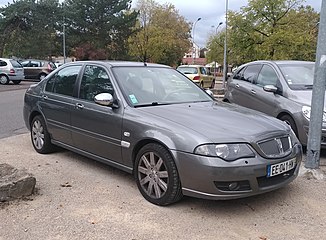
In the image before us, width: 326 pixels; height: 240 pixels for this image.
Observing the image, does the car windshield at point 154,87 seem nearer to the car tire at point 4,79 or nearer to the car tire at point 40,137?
the car tire at point 40,137

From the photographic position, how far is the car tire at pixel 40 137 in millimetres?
6039

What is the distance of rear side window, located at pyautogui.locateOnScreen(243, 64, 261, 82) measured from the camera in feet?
26.1

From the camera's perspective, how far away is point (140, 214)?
391cm

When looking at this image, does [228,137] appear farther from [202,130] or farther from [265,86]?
[265,86]

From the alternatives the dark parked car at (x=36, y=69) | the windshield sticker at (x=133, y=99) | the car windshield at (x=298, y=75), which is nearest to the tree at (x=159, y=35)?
the dark parked car at (x=36, y=69)

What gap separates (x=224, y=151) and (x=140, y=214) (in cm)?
106

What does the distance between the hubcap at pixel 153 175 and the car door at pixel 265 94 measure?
11.3 feet

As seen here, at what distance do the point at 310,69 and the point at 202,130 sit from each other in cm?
456

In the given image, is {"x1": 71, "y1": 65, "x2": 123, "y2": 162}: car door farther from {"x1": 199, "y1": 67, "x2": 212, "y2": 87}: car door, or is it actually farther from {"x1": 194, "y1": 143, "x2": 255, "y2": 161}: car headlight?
{"x1": 199, "y1": 67, "x2": 212, "y2": 87}: car door

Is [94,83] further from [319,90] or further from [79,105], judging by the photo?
[319,90]

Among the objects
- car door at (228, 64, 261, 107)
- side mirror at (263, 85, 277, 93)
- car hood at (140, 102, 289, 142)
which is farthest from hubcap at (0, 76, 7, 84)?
car hood at (140, 102, 289, 142)

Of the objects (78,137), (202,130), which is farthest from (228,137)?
(78,137)

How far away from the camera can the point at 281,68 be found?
24.0 feet

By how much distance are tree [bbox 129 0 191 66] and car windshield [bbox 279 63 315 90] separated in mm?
41044
